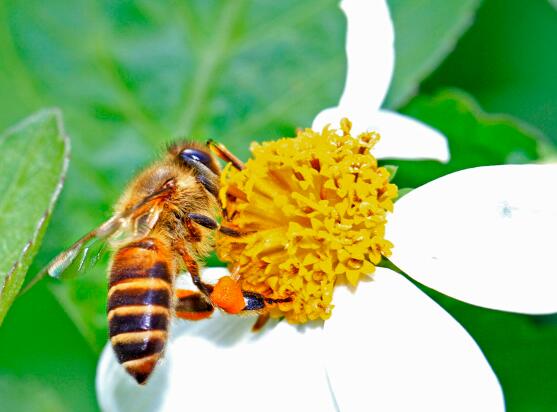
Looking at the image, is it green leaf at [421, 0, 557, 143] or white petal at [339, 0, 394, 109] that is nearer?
white petal at [339, 0, 394, 109]

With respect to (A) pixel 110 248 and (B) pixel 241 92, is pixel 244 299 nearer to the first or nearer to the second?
(A) pixel 110 248

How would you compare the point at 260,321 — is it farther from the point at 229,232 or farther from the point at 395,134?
the point at 395,134

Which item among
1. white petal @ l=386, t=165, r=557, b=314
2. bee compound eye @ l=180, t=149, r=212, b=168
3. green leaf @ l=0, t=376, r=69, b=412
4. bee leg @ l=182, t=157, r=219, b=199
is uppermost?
white petal @ l=386, t=165, r=557, b=314

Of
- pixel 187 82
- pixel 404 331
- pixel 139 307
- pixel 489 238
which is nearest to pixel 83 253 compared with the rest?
pixel 139 307

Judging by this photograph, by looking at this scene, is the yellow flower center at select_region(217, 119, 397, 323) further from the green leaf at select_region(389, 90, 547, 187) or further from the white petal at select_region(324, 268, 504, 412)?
the green leaf at select_region(389, 90, 547, 187)

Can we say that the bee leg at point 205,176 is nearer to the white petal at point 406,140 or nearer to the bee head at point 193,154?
the bee head at point 193,154

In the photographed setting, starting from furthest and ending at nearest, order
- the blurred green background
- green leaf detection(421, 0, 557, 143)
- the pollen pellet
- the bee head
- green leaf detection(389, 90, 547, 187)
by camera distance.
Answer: green leaf detection(421, 0, 557, 143) < the blurred green background < green leaf detection(389, 90, 547, 187) < the bee head < the pollen pellet

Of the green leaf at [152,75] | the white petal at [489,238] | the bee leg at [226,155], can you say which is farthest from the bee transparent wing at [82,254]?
the green leaf at [152,75]

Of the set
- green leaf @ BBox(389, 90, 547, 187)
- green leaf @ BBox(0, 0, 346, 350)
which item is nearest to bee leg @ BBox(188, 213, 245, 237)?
green leaf @ BBox(389, 90, 547, 187)
